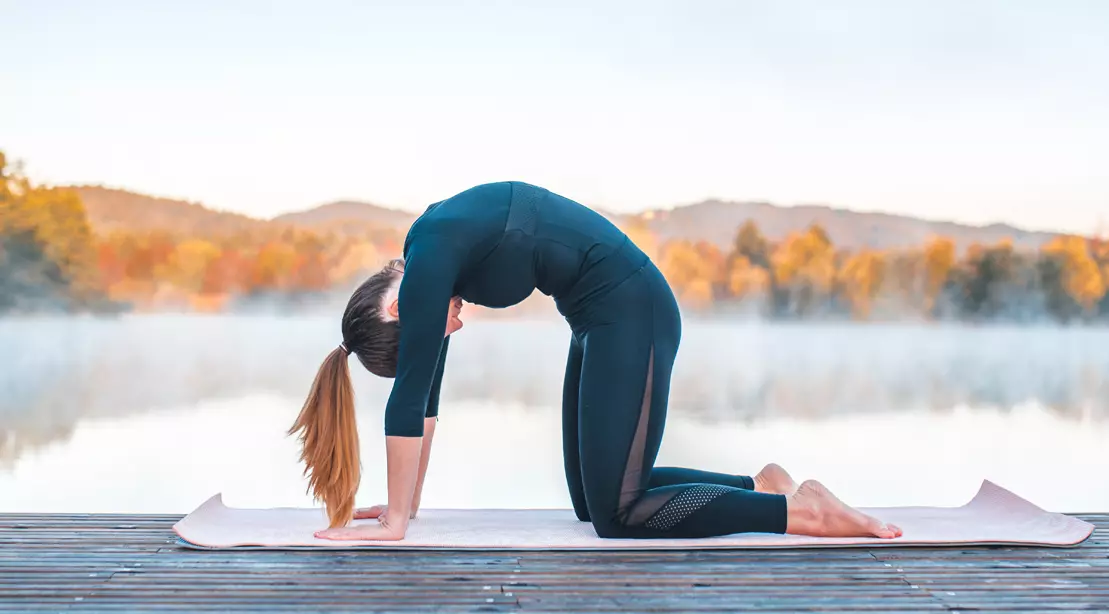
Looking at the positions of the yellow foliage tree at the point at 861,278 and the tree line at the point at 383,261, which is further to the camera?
the yellow foliage tree at the point at 861,278

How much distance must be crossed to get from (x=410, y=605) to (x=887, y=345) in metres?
11.4

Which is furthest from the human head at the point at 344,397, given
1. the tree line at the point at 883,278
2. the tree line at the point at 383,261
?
the tree line at the point at 883,278

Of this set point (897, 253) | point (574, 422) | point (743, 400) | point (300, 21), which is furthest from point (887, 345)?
point (574, 422)

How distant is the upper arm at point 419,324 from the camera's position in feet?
6.88

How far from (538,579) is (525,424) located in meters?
3.78

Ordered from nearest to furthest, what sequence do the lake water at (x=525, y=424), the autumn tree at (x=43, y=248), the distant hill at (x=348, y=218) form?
the lake water at (x=525, y=424) < the autumn tree at (x=43, y=248) < the distant hill at (x=348, y=218)

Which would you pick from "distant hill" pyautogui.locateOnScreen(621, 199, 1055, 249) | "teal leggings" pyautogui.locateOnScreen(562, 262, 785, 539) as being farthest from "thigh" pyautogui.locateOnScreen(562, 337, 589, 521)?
"distant hill" pyautogui.locateOnScreen(621, 199, 1055, 249)

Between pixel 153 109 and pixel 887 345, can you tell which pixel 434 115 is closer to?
pixel 153 109

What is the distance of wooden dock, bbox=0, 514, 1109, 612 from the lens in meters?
1.80

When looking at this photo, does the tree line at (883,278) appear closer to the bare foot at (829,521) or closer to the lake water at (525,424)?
the lake water at (525,424)

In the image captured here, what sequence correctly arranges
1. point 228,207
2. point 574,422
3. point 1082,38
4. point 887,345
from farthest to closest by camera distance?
1. point 228,207
2. point 887,345
3. point 1082,38
4. point 574,422

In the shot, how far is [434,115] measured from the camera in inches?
472

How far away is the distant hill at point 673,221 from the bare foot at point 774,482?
1073 cm

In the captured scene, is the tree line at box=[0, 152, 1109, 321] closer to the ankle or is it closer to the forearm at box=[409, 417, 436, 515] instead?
the forearm at box=[409, 417, 436, 515]
